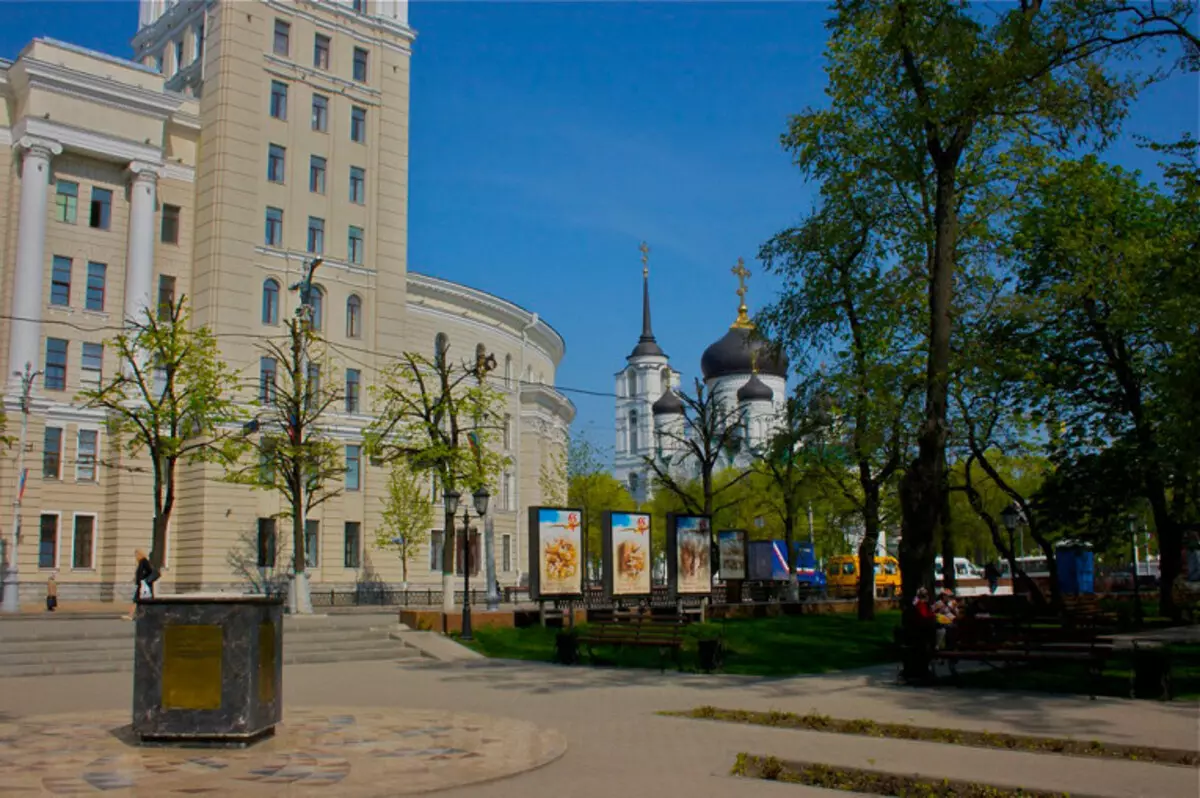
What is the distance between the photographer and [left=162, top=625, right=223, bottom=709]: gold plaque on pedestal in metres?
10.5

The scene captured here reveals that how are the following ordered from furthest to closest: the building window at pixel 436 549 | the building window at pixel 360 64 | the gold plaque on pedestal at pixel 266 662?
the building window at pixel 436 549, the building window at pixel 360 64, the gold plaque on pedestal at pixel 266 662

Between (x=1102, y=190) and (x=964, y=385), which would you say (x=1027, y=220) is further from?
(x=964, y=385)

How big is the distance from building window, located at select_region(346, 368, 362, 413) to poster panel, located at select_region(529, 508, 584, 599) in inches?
927

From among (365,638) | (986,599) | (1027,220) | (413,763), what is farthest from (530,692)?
(986,599)

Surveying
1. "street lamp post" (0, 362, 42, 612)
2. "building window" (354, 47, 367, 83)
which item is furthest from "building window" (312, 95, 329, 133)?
"street lamp post" (0, 362, 42, 612)

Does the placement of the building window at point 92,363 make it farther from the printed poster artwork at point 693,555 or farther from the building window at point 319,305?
the printed poster artwork at point 693,555

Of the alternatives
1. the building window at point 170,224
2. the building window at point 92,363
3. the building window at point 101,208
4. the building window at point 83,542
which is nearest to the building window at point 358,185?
the building window at point 170,224

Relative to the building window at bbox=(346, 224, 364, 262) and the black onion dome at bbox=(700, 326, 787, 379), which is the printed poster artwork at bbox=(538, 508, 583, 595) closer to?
the building window at bbox=(346, 224, 364, 262)

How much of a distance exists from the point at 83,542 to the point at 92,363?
7.11 m

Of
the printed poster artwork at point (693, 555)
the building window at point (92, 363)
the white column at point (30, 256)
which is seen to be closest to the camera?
the printed poster artwork at point (693, 555)

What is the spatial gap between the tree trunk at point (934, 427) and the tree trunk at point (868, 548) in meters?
9.87

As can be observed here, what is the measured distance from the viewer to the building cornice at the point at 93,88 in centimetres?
4156

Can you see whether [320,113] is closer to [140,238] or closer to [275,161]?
[275,161]

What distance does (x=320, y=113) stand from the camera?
4872 cm
